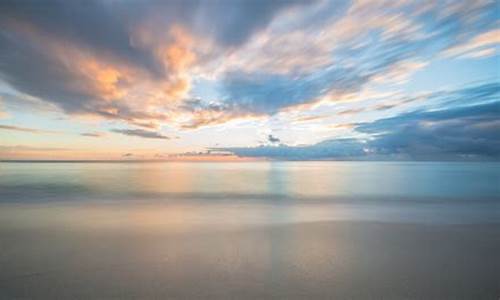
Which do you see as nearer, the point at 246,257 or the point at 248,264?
the point at 248,264

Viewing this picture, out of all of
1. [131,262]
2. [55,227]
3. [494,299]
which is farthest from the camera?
[55,227]

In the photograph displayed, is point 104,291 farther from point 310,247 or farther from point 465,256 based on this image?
point 465,256

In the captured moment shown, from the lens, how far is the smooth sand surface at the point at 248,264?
4719 millimetres

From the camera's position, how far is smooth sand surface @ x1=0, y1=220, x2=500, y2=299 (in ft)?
15.5

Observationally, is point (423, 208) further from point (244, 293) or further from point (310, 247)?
point (244, 293)

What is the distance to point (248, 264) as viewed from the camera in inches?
230

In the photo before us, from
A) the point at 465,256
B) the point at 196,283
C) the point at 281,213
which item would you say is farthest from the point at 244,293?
the point at 281,213

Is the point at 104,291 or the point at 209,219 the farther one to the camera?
the point at 209,219

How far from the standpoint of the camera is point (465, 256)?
20.6ft

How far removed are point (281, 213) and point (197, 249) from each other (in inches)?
267

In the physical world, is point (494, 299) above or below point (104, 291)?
below

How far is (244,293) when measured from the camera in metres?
4.68

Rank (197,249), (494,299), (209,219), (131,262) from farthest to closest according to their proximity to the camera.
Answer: (209,219)
(197,249)
(131,262)
(494,299)

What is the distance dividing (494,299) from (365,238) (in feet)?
11.1
